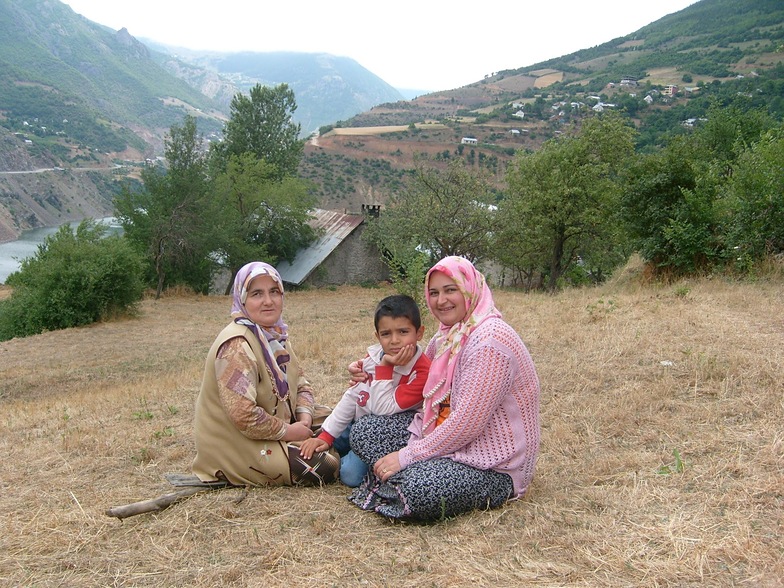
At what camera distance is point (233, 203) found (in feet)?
105

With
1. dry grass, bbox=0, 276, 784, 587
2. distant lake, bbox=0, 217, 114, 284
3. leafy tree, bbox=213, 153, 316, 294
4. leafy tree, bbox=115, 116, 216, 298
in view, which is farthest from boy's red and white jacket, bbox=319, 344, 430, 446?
distant lake, bbox=0, 217, 114, 284

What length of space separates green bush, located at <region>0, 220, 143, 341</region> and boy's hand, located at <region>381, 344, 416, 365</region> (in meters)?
20.3

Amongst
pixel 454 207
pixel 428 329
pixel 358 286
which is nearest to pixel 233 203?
pixel 358 286

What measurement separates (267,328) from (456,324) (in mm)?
1360

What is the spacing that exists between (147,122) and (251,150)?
487ft

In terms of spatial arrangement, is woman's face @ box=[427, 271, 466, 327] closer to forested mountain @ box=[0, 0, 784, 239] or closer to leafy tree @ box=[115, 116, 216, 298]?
leafy tree @ box=[115, 116, 216, 298]

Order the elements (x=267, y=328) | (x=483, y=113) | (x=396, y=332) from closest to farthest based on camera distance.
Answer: (x=396, y=332) → (x=267, y=328) → (x=483, y=113)

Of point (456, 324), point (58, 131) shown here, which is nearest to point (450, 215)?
point (456, 324)

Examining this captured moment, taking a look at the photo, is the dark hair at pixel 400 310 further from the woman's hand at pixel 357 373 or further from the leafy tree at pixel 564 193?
the leafy tree at pixel 564 193

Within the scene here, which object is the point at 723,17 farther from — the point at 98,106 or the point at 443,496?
the point at 98,106

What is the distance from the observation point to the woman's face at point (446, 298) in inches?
127

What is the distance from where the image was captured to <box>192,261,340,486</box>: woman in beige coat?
3.60 m

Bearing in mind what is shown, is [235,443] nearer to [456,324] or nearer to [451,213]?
[456,324]

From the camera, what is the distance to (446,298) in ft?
10.7
